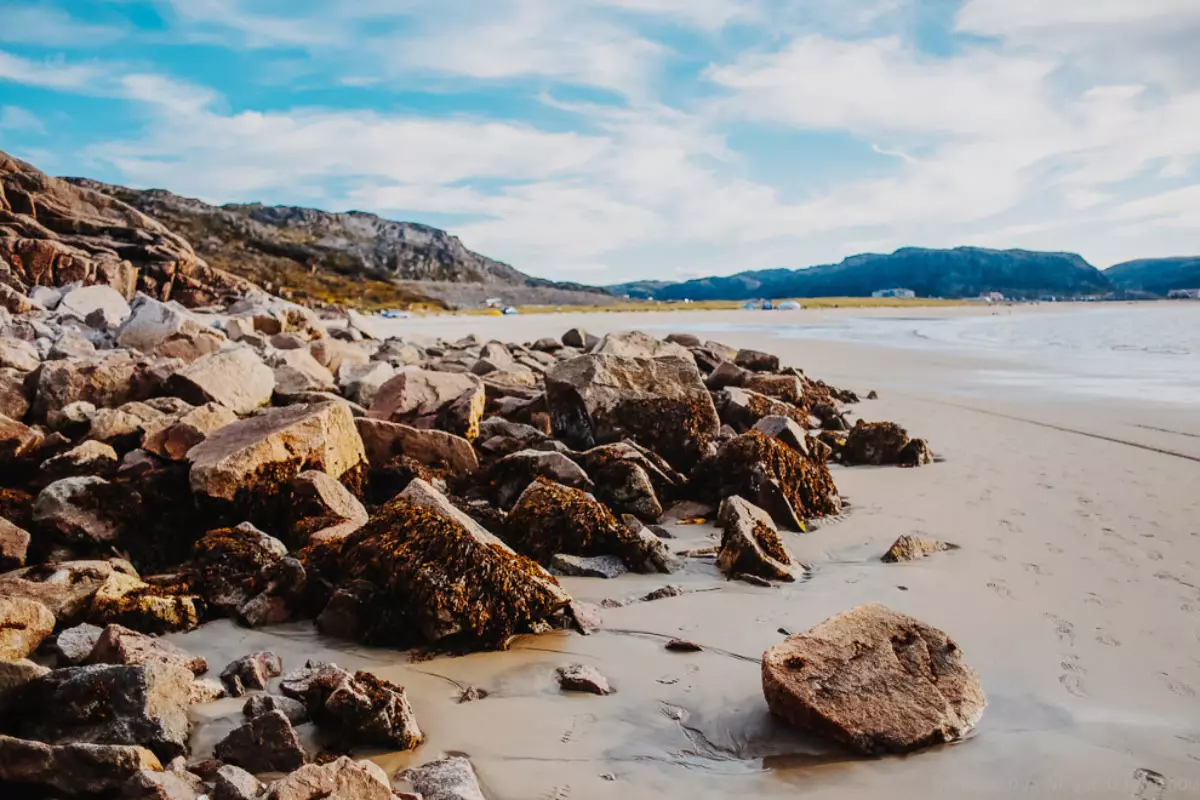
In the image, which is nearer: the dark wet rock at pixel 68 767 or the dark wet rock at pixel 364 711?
the dark wet rock at pixel 68 767

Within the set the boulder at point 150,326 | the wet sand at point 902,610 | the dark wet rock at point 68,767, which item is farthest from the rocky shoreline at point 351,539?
the boulder at point 150,326

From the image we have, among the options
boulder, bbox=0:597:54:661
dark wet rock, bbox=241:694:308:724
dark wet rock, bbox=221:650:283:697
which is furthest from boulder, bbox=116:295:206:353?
dark wet rock, bbox=241:694:308:724

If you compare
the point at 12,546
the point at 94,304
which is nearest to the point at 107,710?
the point at 12,546

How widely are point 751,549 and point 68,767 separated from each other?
4064mm

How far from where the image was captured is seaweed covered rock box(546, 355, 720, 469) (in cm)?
829

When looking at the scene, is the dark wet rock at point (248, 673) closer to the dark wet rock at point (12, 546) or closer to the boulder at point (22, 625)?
the boulder at point (22, 625)

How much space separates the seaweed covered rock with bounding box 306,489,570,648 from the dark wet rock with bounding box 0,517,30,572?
2.27 meters

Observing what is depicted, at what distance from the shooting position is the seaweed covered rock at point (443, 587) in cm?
445

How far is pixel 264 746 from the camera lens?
3.17m

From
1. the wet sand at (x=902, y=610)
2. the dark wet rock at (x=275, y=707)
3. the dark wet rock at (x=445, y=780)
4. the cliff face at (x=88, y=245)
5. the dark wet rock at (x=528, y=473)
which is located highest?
the cliff face at (x=88, y=245)

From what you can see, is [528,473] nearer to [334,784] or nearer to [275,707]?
[275,707]

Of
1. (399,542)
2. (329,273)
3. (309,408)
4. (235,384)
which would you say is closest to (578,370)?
(309,408)

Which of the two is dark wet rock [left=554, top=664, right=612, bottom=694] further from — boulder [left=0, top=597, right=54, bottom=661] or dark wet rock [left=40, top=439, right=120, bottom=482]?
dark wet rock [left=40, top=439, right=120, bottom=482]

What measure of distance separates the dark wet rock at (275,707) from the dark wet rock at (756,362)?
491 inches
